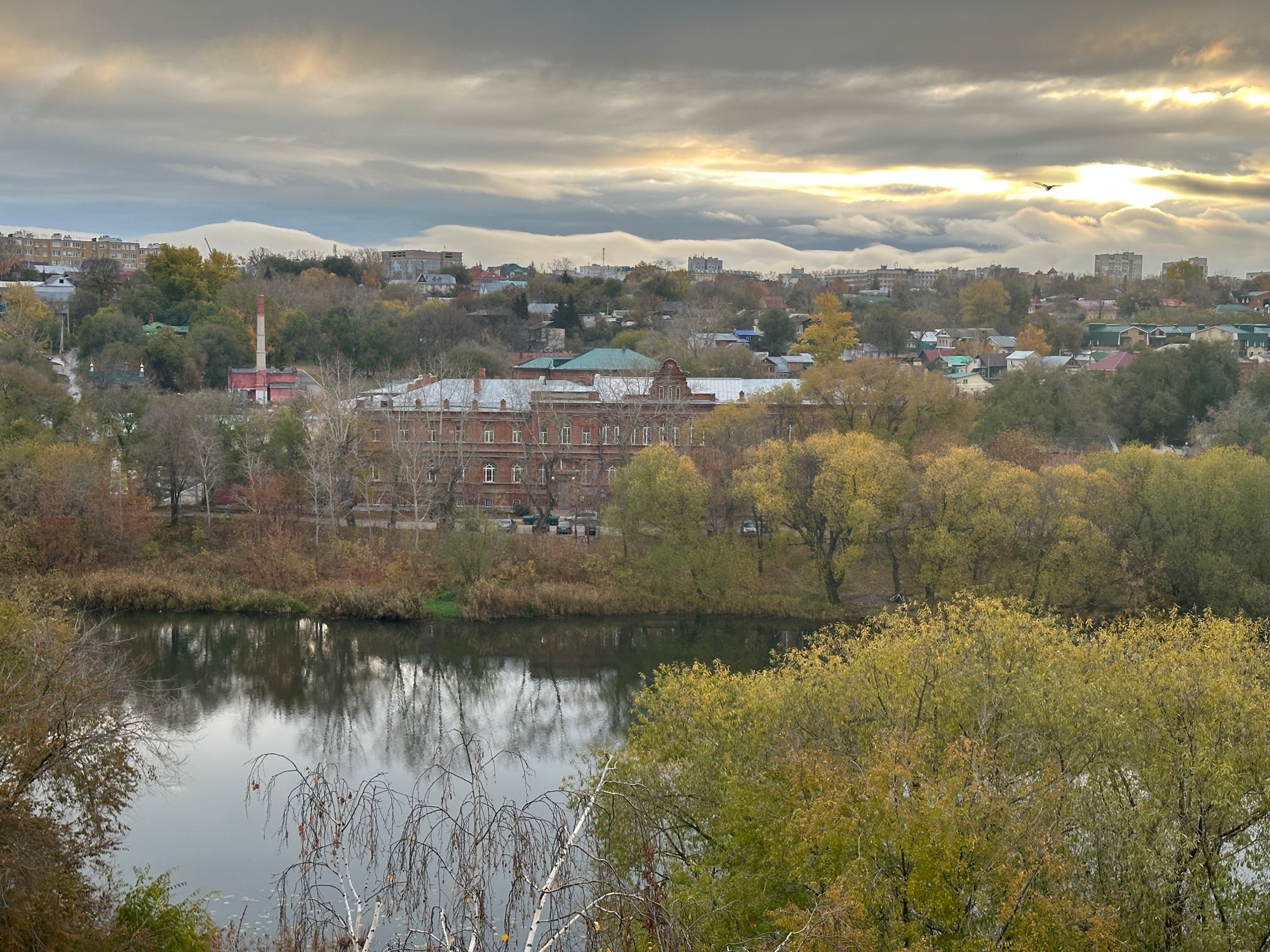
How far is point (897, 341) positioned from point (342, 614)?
158 ft

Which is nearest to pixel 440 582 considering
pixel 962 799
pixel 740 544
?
pixel 740 544

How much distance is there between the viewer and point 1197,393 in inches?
1615

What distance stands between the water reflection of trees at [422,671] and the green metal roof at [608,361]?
17273mm

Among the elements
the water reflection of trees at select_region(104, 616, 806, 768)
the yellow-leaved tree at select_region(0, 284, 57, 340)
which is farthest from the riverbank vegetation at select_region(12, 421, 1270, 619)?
the yellow-leaved tree at select_region(0, 284, 57, 340)

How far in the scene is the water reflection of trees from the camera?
825 inches

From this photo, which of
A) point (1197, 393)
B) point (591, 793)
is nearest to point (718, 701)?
point (591, 793)

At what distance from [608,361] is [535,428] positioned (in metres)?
9.42

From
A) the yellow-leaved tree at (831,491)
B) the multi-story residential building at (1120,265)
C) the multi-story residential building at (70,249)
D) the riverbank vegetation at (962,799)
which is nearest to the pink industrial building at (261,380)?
the yellow-leaved tree at (831,491)

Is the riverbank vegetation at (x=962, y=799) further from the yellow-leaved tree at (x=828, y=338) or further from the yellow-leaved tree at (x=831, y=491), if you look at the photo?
the yellow-leaved tree at (x=828, y=338)

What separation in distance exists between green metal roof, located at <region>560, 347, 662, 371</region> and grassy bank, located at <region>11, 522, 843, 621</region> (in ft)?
47.4

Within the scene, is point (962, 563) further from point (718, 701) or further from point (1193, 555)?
point (718, 701)

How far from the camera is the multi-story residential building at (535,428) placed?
115 ft

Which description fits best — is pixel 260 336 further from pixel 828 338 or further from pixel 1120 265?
pixel 1120 265

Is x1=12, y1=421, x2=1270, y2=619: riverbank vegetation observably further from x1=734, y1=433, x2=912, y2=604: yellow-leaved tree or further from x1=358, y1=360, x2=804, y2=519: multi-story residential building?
x1=358, y1=360, x2=804, y2=519: multi-story residential building
